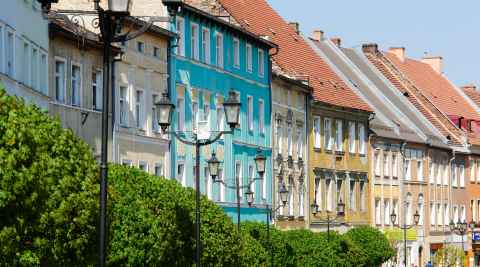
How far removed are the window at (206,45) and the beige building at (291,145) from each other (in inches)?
311

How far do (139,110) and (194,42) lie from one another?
655cm

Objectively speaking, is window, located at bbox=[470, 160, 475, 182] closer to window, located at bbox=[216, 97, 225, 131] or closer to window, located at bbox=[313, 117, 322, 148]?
window, located at bbox=[313, 117, 322, 148]

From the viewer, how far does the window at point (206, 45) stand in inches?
2202

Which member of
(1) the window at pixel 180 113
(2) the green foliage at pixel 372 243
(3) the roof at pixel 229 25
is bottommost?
(2) the green foliage at pixel 372 243

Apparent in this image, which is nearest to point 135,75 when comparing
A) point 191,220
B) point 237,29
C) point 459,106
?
point 237,29

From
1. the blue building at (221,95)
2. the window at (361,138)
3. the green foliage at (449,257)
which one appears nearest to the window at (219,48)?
the blue building at (221,95)

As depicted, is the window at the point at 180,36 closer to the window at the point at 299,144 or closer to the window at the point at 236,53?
the window at the point at 236,53

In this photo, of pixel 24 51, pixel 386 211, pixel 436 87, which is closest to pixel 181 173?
pixel 24 51

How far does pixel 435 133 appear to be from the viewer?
287 ft

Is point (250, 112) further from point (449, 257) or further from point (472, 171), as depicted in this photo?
point (472, 171)

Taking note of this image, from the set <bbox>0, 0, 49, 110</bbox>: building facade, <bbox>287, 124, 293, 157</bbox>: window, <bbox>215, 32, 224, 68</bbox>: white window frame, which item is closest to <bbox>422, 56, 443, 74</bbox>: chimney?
<bbox>287, 124, 293, 157</bbox>: window

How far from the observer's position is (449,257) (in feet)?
269

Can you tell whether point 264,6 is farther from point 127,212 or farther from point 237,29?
point 127,212

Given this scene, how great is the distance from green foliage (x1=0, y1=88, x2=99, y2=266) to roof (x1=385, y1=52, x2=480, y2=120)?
70.6 meters
